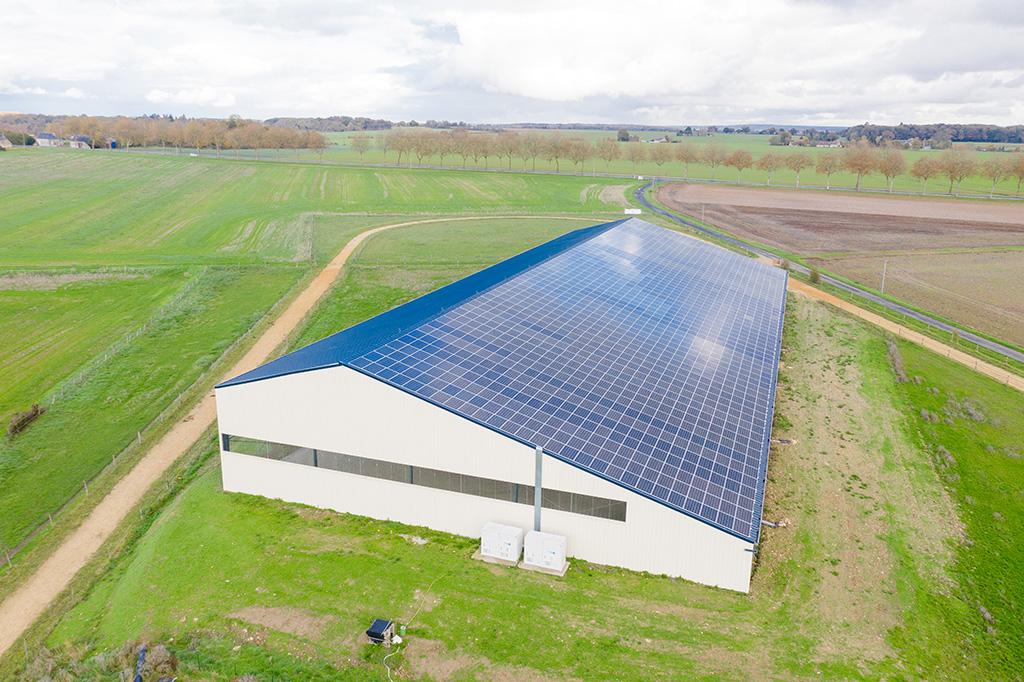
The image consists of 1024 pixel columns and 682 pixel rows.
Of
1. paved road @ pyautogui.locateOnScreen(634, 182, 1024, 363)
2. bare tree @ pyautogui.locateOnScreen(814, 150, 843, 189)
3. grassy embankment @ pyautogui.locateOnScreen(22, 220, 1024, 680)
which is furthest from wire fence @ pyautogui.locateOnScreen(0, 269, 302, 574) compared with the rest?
bare tree @ pyautogui.locateOnScreen(814, 150, 843, 189)

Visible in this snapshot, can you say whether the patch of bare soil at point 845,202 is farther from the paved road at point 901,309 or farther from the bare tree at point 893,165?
the paved road at point 901,309

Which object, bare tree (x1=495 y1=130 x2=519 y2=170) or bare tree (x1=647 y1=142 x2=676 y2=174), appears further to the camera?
bare tree (x1=647 y1=142 x2=676 y2=174)

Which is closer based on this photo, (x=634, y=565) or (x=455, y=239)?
(x=634, y=565)

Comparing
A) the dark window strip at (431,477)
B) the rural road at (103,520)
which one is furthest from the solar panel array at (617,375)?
the rural road at (103,520)

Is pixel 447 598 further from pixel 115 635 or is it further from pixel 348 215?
pixel 348 215

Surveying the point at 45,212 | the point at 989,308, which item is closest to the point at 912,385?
the point at 989,308

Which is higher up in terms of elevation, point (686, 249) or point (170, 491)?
point (686, 249)

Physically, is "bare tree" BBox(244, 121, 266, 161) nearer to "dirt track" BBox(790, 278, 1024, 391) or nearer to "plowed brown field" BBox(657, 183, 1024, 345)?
"plowed brown field" BBox(657, 183, 1024, 345)
